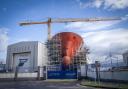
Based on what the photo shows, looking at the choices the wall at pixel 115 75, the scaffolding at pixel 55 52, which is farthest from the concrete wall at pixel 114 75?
the scaffolding at pixel 55 52

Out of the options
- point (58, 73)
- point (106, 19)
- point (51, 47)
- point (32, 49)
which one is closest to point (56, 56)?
point (51, 47)

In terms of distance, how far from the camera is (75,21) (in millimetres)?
87562

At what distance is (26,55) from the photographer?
247 ft

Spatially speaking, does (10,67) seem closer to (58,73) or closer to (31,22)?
(31,22)

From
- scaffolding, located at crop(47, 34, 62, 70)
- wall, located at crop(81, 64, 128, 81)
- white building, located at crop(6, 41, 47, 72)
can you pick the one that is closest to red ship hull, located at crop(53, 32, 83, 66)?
scaffolding, located at crop(47, 34, 62, 70)

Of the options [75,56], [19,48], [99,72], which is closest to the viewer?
[99,72]

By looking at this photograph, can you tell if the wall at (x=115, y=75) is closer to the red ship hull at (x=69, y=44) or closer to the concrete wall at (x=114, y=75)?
the concrete wall at (x=114, y=75)

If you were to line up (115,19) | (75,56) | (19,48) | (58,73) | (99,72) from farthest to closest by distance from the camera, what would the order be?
(115,19) → (19,48) → (75,56) → (58,73) → (99,72)

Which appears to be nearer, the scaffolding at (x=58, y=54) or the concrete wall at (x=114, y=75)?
the concrete wall at (x=114, y=75)

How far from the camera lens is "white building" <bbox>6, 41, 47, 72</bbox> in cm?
7106

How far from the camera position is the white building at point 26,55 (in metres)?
71.1

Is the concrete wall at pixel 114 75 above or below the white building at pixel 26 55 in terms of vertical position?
below

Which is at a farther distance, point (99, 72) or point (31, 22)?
point (31, 22)

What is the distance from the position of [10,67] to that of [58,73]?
31.4 metres
